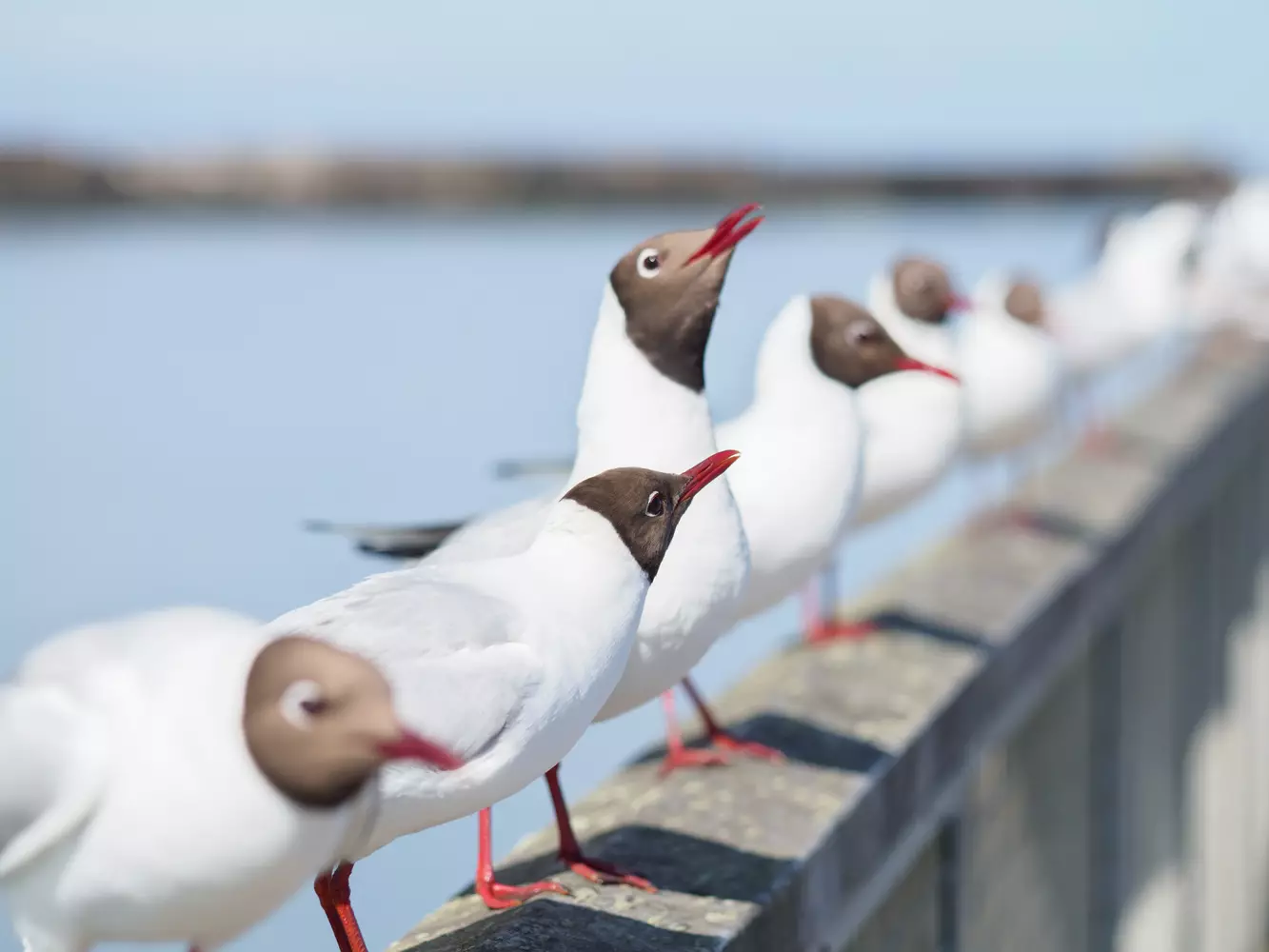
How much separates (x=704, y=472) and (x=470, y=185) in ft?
146

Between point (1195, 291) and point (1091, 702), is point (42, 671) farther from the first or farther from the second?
point (1195, 291)

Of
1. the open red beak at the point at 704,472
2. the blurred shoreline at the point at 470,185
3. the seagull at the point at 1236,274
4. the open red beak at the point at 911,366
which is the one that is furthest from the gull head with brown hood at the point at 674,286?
the blurred shoreline at the point at 470,185

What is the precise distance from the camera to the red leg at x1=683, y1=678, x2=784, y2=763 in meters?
2.71

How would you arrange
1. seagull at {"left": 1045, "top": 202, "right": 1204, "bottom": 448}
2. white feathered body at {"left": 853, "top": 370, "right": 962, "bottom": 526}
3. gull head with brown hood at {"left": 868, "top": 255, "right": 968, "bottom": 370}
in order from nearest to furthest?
white feathered body at {"left": 853, "top": 370, "right": 962, "bottom": 526} < gull head with brown hood at {"left": 868, "top": 255, "right": 968, "bottom": 370} < seagull at {"left": 1045, "top": 202, "right": 1204, "bottom": 448}

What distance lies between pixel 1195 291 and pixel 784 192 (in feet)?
129

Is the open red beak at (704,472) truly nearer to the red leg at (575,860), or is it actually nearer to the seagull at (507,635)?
the seagull at (507,635)

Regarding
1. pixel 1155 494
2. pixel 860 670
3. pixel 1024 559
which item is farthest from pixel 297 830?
pixel 1155 494

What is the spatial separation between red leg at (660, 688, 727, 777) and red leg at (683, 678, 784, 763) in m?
0.03

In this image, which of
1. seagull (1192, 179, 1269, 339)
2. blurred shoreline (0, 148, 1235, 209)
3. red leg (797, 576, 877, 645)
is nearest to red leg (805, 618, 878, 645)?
red leg (797, 576, 877, 645)

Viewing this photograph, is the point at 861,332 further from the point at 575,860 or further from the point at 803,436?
the point at 575,860

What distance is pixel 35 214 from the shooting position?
4062 centimetres

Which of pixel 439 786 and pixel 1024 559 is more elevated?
pixel 439 786

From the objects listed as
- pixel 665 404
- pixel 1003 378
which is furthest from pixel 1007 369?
pixel 665 404

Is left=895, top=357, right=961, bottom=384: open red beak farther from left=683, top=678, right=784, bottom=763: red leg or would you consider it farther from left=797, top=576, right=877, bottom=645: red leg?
left=683, top=678, right=784, bottom=763: red leg
